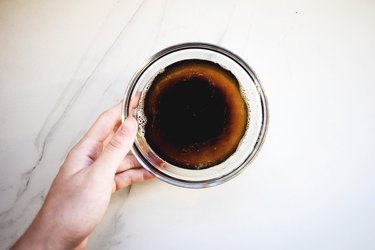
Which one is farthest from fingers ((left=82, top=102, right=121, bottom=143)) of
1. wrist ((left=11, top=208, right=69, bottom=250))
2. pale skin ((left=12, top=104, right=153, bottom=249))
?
wrist ((left=11, top=208, right=69, bottom=250))

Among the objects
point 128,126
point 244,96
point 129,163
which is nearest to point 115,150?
point 128,126

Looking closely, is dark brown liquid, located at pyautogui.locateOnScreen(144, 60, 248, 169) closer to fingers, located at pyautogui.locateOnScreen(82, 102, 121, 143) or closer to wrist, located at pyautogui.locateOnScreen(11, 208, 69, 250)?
fingers, located at pyautogui.locateOnScreen(82, 102, 121, 143)

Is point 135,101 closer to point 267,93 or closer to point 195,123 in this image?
point 195,123

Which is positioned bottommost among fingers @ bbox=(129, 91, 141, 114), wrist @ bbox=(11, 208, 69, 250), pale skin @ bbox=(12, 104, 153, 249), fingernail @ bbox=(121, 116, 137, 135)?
wrist @ bbox=(11, 208, 69, 250)

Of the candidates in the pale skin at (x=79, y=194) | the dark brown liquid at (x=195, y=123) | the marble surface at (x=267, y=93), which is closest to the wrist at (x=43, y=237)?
the pale skin at (x=79, y=194)

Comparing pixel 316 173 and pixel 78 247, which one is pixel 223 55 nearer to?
pixel 316 173

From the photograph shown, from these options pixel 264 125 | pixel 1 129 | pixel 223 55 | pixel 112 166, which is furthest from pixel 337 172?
pixel 1 129
